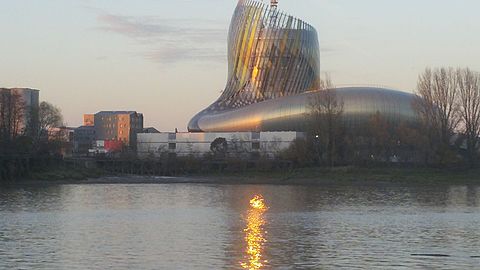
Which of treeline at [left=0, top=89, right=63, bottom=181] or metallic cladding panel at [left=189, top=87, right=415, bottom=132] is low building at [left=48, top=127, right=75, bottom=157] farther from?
metallic cladding panel at [left=189, top=87, right=415, bottom=132]

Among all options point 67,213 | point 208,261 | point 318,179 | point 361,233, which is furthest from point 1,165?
point 208,261

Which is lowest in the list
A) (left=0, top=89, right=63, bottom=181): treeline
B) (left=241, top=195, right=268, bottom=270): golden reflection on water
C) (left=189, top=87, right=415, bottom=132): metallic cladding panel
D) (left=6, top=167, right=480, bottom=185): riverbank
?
(left=241, top=195, right=268, bottom=270): golden reflection on water

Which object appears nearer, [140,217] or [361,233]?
[361,233]

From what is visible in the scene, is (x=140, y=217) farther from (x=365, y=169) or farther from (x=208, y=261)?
(x=365, y=169)

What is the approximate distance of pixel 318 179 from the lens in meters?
68.7

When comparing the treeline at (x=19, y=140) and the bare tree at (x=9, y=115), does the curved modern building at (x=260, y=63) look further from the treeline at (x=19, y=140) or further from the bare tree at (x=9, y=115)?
the bare tree at (x=9, y=115)

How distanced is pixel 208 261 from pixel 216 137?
71.9 meters

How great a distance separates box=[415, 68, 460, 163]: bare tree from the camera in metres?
69.2

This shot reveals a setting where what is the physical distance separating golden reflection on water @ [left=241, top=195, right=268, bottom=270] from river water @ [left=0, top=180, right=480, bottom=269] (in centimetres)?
3

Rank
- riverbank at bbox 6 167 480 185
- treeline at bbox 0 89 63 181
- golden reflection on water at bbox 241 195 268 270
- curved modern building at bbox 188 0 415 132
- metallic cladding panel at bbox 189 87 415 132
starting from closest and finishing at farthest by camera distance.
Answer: golden reflection on water at bbox 241 195 268 270 < treeline at bbox 0 89 63 181 < riverbank at bbox 6 167 480 185 < metallic cladding panel at bbox 189 87 415 132 < curved modern building at bbox 188 0 415 132

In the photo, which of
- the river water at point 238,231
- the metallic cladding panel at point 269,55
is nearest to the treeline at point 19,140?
the river water at point 238,231

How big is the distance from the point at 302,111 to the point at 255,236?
64.7 meters

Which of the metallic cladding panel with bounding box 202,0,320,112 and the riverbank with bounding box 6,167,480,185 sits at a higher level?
the metallic cladding panel with bounding box 202,0,320,112

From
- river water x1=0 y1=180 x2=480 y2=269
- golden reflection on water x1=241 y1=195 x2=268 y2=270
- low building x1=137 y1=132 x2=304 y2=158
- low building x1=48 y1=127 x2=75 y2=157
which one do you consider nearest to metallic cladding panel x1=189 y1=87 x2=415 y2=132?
low building x1=137 y1=132 x2=304 y2=158
